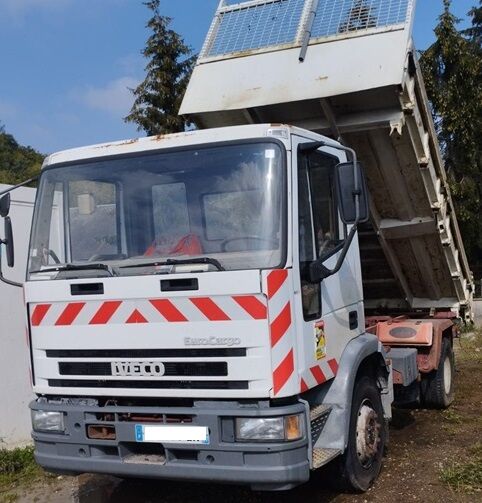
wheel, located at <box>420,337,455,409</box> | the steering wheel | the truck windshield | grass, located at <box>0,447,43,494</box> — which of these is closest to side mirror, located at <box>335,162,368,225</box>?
the truck windshield

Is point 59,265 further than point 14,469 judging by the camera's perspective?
No

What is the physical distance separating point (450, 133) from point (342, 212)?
15.6 m

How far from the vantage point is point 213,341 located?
3531 millimetres

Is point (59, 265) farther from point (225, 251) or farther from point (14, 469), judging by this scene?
point (14, 469)

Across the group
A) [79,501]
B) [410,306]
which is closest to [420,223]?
[410,306]

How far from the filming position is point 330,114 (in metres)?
5.04

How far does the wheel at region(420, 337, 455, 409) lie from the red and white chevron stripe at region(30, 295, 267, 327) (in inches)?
140

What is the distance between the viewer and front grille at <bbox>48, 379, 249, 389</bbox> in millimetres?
3516

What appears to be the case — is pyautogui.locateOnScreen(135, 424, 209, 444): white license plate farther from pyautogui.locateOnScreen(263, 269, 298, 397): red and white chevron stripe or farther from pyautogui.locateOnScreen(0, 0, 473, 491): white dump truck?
pyautogui.locateOnScreen(263, 269, 298, 397): red and white chevron stripe

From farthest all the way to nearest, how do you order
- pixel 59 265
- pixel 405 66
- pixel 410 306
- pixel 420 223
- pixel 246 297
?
1. pixel 410 306
2. pixel 420 223
3. pixel 405 66
4. pixel 59 265
5. pixel 246 297

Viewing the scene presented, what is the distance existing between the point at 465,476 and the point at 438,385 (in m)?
2.00

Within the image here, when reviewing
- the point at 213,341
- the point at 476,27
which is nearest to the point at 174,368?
the point at 213,341

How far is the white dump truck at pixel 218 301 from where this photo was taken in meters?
3.48

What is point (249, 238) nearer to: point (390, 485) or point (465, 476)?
point (390, 485)
